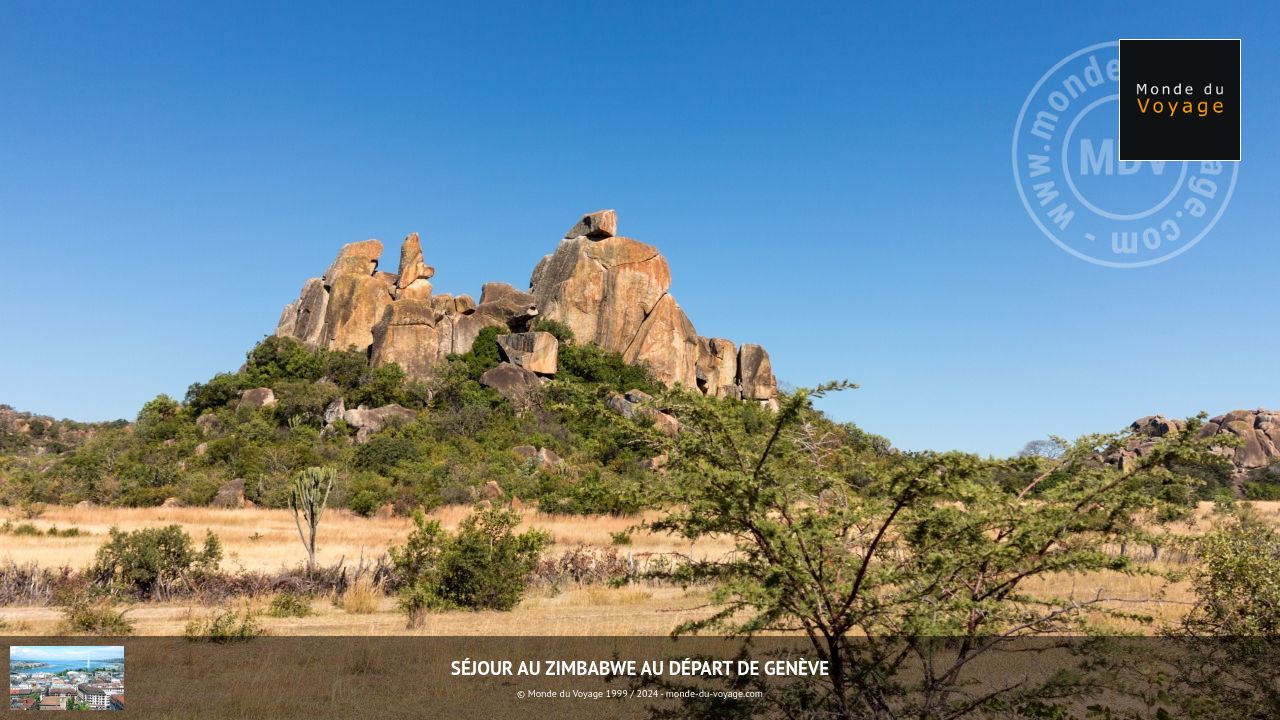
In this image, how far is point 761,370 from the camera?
68750mm

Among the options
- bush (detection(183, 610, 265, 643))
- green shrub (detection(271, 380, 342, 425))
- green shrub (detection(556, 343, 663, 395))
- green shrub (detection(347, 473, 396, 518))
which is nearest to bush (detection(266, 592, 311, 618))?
bush (detection(183, 610, 265, 643))

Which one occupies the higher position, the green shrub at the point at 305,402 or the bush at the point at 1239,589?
the green shrub at the point at 305,402

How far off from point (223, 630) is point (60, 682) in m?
3.62

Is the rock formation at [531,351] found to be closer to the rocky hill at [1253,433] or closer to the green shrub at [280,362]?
the green shrub at [280,362]

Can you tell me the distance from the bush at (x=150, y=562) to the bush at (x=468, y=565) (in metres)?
3.77

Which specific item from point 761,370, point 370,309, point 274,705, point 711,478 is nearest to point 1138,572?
point 711,478

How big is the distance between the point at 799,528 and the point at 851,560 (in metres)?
0.38

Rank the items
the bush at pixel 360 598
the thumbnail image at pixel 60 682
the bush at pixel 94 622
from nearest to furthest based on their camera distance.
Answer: the thumbnail image at pixel 60 682
the bush at pixel 94 622
the bush at pixel 360 598

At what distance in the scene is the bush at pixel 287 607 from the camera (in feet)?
46.8

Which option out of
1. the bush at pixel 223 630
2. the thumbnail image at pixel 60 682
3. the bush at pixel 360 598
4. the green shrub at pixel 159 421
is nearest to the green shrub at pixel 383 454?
the green shrub at pixel 159 421

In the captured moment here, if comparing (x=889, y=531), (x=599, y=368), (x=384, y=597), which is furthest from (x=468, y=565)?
(x=599, y=368)

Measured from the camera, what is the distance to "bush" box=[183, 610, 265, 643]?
12.0 meters

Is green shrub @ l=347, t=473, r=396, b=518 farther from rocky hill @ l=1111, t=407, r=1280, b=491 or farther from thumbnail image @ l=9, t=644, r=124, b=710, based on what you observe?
rocky hill @ l=1111, t=407, r=1280, b=491

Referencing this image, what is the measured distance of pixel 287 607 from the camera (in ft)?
47.6
